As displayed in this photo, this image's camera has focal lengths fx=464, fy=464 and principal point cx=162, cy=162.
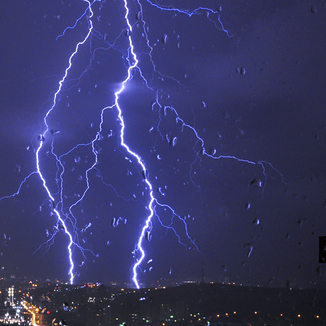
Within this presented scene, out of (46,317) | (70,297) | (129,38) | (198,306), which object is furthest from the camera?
(129,38)

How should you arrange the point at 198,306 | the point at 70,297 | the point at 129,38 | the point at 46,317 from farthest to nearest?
the point at 129,38, the point at 198,306, the point at 70,297, the point at 46,317

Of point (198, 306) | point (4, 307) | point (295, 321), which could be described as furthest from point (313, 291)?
point (4, 307)

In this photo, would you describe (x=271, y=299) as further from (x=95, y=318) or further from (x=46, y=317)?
(x=46, y=317)

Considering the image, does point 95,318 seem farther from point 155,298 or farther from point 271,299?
point 271,299

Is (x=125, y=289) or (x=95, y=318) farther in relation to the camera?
(x=125, y=289)

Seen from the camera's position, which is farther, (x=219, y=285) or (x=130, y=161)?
(x=130, y=161)

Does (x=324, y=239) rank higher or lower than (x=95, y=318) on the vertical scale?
higher

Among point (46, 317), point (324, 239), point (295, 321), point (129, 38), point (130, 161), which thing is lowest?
point (295, 321)

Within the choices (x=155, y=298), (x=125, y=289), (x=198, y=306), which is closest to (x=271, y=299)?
(x=198, y=306)

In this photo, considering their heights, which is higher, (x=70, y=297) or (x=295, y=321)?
(x=70, y=297)
